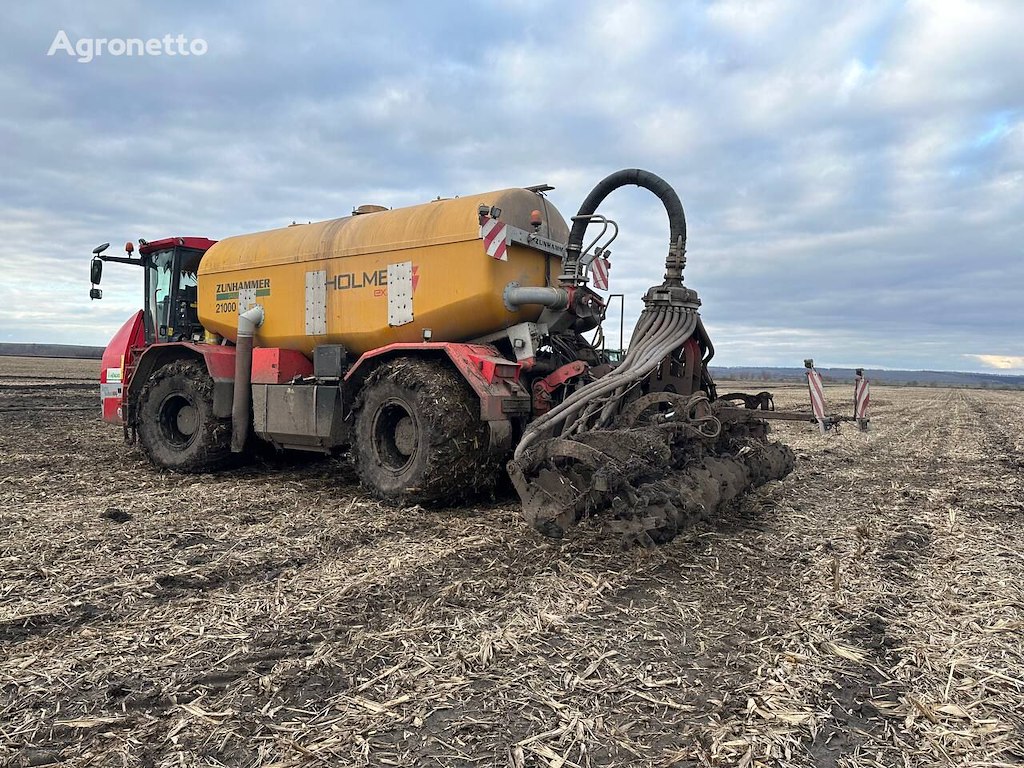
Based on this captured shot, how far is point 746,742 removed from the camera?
257 cm

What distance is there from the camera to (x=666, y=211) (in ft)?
22.1

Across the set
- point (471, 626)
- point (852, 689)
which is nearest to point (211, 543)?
point (471, 626)

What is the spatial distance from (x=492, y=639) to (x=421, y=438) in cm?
322

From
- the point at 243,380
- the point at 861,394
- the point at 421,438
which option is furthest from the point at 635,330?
the point at 243,380

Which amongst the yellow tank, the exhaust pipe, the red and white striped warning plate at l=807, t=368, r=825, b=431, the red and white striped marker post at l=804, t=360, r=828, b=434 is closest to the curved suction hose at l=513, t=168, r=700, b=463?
the yellow tank

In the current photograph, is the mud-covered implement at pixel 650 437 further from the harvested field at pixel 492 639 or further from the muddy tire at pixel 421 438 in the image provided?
the muddy tire at pixel 421 438

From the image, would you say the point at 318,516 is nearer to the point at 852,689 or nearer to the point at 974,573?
the point at 852,689

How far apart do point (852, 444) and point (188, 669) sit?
40.8ft

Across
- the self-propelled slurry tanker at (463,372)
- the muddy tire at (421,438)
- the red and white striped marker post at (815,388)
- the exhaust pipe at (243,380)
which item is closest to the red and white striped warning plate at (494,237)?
the self-propelled slurry tanker at (463,372)

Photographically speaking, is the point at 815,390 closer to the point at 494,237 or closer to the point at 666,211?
the point at 666,211

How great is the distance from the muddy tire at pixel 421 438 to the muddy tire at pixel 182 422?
2339 millimetres

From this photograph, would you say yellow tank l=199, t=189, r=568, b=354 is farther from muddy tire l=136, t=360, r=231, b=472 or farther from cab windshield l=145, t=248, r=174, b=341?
cab windshield l=145, t=248, r=174, b=341

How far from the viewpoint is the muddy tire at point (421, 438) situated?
20.8ft

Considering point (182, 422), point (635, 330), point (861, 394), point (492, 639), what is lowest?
point (492, 639)
